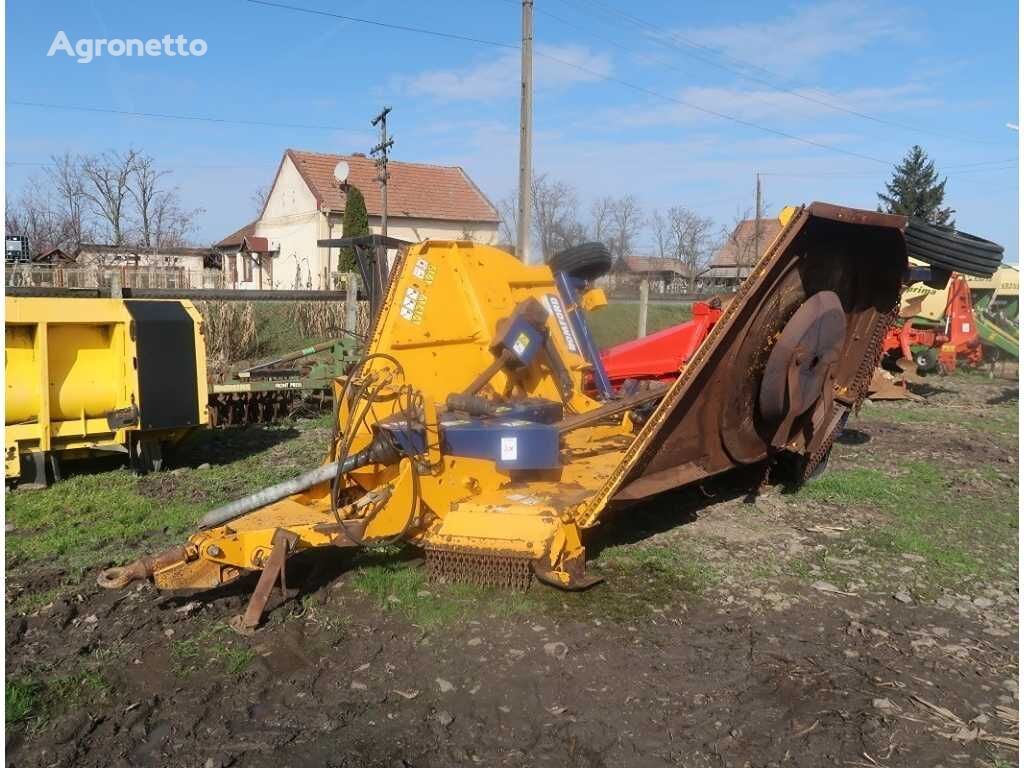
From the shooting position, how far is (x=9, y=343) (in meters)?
6.41

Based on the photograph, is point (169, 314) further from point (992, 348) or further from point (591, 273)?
point (992, 348)

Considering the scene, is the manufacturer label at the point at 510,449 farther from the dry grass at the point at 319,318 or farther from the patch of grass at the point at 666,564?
the dry grass at the point at 319,318

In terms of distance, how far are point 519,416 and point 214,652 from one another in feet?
6.10

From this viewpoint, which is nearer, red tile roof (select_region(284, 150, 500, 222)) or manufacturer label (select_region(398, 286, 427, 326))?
manufacturer label (select_region(398, 286, 427, 326))

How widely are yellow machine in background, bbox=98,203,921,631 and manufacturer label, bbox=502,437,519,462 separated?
0.01m

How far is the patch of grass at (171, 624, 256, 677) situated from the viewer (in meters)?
3.38

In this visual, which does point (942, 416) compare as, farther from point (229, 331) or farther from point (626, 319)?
point (229, 331)

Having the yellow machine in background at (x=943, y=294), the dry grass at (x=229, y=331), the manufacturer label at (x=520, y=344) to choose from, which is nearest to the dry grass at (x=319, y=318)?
the dry grass at (x=229, y=331)

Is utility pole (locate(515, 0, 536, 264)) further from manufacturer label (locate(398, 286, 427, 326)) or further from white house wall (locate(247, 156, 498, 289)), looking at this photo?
white house wall (locate(247, 156, 498, 289))

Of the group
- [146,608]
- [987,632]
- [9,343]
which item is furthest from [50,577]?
[987,632]

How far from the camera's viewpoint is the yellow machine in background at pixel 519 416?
3883 mm

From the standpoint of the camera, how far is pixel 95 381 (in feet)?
21.7

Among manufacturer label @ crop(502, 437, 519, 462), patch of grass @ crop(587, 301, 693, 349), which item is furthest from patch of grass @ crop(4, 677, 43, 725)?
patch of grass @ crop(587, 301, 693, 349)

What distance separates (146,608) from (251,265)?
38.0m
